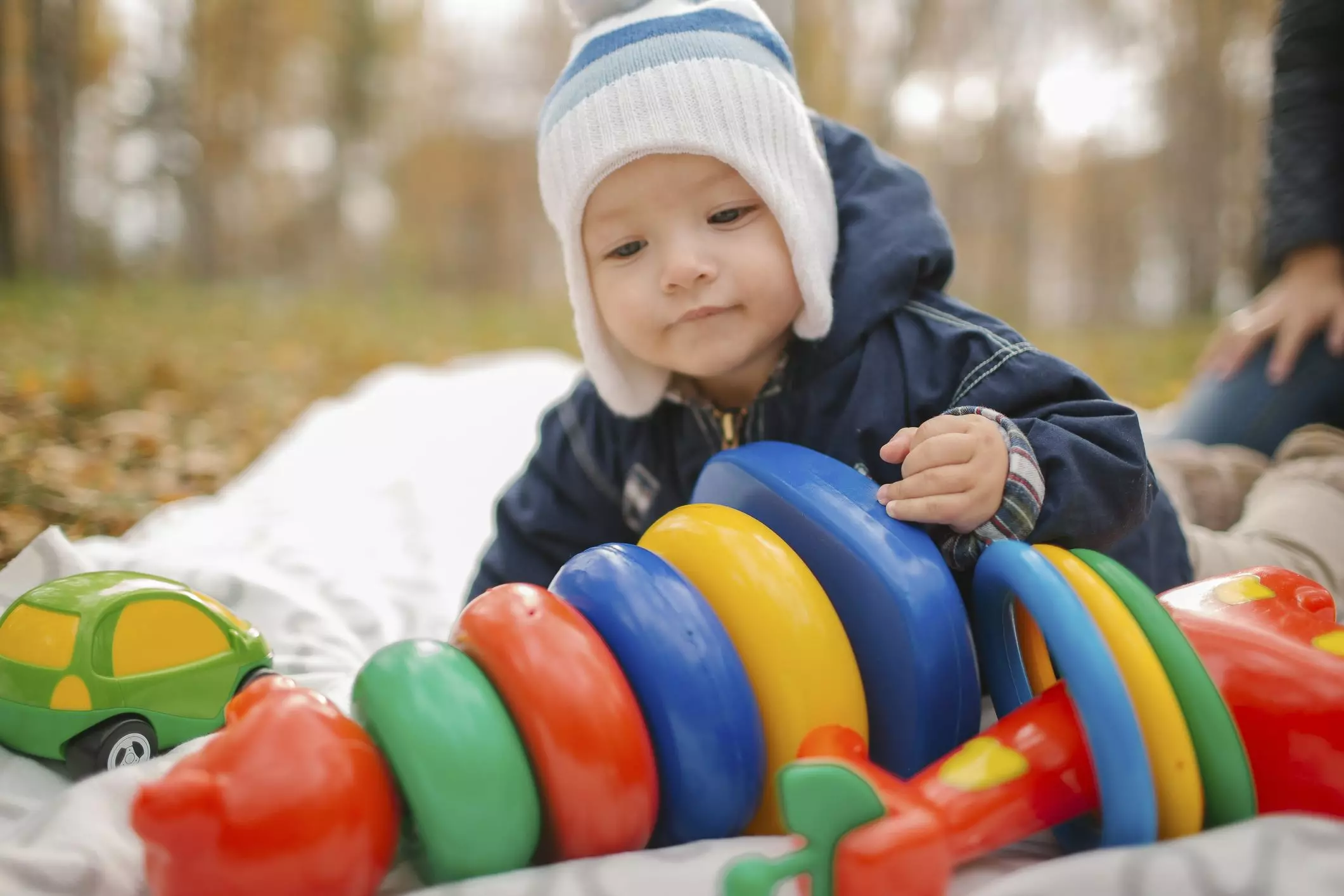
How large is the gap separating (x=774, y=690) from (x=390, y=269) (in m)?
19.0

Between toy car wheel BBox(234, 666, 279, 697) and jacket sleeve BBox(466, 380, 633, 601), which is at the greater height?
jacket sleeve BBox(466, 380, 633, 601)

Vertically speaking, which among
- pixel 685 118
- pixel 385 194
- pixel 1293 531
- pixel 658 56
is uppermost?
pixel 385 194

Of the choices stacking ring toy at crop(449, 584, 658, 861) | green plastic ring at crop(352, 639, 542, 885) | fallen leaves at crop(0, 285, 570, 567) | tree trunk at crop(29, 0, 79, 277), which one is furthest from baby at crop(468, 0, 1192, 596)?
tree trunk at crop(29, 0, 79, 277)

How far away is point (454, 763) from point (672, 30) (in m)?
1.22

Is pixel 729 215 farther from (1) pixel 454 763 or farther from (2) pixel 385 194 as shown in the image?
(2) pixel 385 194

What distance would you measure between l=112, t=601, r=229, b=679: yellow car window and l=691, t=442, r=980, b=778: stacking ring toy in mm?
822

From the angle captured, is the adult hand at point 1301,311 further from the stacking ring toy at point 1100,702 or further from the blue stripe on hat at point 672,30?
the stacking ring toy at point 1100,702

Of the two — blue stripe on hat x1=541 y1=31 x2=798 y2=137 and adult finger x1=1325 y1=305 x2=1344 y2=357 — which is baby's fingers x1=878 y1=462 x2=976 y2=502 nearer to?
blue stripe on hat x1=541 y1=31 x2=798 y2=137

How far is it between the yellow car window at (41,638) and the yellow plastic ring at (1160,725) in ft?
4.02

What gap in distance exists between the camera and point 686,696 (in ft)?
3.21

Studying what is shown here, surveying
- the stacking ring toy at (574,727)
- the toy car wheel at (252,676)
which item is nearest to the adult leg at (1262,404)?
the stacking ring toy at (574,727)

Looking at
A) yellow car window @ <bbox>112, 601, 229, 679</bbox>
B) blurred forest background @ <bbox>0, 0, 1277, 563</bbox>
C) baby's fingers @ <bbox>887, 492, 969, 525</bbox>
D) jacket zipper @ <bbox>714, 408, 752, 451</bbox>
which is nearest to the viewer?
baby's fingers @ <bbox>887, 492, 969, 525</bbox>

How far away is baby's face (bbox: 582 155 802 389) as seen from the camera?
4.89 ft

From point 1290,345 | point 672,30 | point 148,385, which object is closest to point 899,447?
point 672,30
